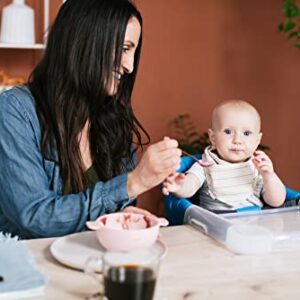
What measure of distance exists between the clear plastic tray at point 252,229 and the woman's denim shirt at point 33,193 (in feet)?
0.67

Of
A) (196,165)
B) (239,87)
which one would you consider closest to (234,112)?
(196,165)

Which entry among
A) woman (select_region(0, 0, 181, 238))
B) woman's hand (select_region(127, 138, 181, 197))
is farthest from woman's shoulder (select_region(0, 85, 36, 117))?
woman's hand (select_region(127, 138, 181, 197))

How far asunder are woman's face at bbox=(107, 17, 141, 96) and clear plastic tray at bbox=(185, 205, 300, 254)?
0.41 metres

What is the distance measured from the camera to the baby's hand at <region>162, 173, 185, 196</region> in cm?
174

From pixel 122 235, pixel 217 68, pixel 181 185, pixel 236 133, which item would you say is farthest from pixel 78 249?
pixel 217 68

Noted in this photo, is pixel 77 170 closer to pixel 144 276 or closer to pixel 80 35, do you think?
pixel 80 35

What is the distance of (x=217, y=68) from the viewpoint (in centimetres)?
349

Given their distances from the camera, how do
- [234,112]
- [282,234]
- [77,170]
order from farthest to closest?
[234,112] < [77,170] < [282,234]

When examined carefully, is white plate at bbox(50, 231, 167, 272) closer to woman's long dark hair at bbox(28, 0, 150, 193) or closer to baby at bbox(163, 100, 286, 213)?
woman's long dark hair at bbox(28, 0, 150, 193)

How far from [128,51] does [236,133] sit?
1.60 feet

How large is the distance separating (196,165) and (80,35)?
607 millimetres

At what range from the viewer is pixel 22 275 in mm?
1194

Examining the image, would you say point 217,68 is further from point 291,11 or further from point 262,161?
point 262,161

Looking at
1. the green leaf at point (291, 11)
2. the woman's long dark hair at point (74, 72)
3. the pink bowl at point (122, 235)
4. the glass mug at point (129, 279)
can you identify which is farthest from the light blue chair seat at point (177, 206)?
the green leaf at point (291, 11)
